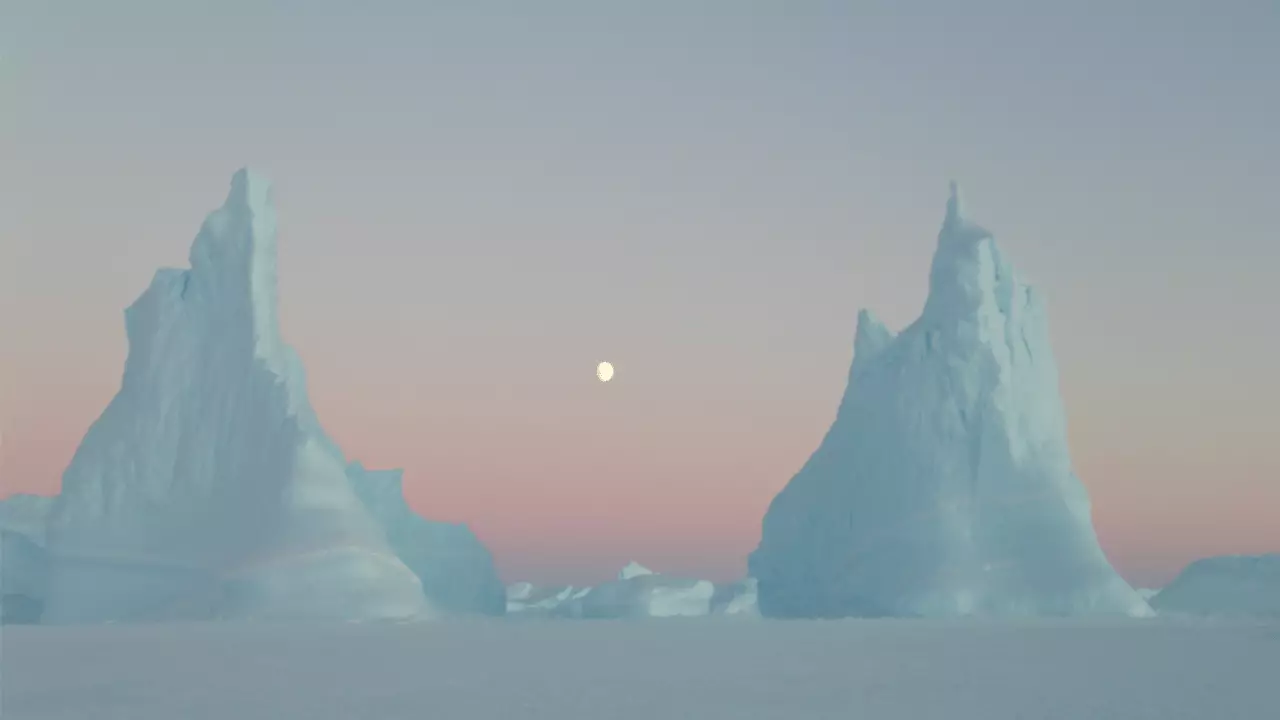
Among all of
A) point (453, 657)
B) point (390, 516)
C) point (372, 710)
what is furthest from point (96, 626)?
point (372, 710)

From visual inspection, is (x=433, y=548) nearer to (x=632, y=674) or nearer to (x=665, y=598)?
(x=665, y=598)

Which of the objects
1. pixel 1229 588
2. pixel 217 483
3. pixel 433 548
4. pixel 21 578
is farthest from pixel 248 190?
pixel 1229 588

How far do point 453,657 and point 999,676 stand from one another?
29.5 ft

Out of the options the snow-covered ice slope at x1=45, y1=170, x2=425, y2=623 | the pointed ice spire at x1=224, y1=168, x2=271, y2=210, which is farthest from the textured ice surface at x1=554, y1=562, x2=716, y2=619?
the pointed ice spire at x1=224, y1=168, x2=271, y2=210

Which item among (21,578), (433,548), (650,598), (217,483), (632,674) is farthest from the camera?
(433,548)

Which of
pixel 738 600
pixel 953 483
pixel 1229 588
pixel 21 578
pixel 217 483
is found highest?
pixel 217 483

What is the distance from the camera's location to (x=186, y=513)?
31.5 metres

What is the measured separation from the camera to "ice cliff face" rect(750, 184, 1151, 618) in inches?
1359

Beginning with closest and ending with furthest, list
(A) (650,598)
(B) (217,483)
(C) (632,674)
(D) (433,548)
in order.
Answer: (C) (632,674), (B) (217,483), (A) (650,598), (D) (433,548)

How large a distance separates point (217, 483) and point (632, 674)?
53.0 ft

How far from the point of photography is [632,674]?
63.2ft

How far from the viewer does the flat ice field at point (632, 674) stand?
1441 cm

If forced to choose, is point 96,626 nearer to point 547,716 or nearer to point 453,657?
point 453,657

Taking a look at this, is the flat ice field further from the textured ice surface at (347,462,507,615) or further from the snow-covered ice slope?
the textured ice surface at (347,462,507,615)
